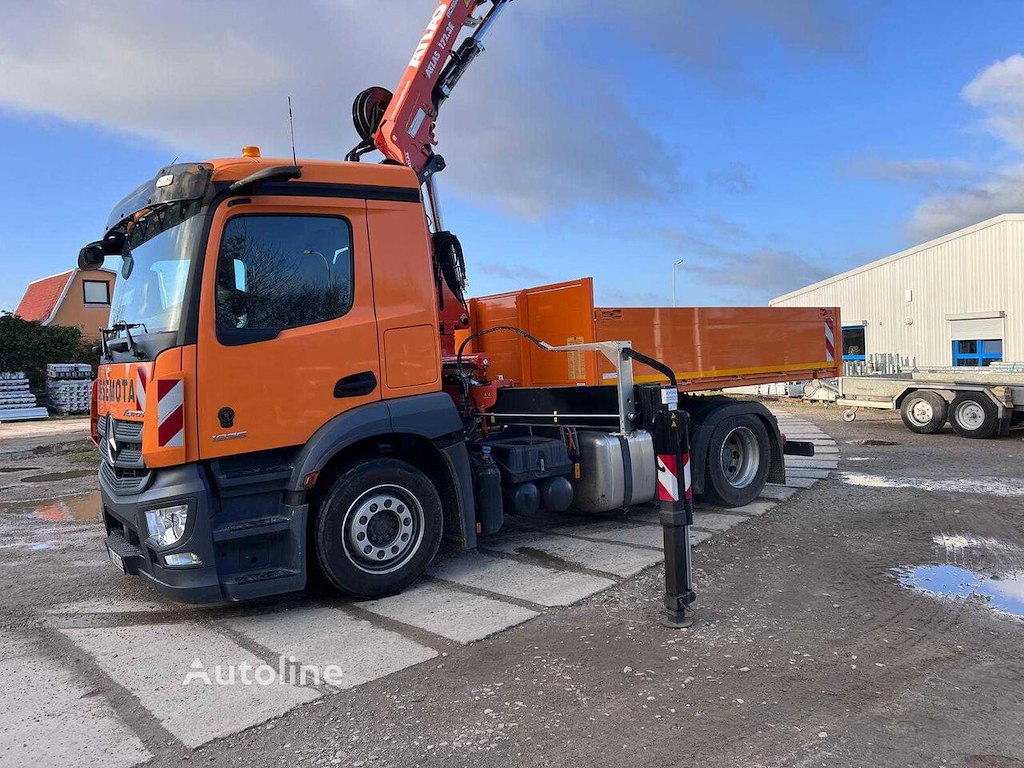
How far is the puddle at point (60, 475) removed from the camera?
1149 cm

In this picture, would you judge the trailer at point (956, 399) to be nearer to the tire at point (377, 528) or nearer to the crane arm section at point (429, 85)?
the crane arm section at point (429, 85)

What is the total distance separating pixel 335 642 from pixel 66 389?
2702 cm

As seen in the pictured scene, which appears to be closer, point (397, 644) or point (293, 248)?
point (397, 644)

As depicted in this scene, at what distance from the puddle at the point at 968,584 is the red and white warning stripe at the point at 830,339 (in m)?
3.76

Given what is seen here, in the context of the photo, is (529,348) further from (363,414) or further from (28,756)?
(28,756)

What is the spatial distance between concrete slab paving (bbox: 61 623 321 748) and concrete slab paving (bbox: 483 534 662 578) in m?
2.70

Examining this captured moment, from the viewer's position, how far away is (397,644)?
14.2ft

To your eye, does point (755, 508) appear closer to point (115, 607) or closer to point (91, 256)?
point (115, 607)

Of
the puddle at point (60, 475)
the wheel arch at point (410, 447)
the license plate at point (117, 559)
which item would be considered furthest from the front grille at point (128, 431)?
the puddle at point (60, 475)

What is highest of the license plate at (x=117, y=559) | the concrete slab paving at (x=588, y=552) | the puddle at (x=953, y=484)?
the license plate at (x=117, y=559)

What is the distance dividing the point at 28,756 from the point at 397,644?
1.84m

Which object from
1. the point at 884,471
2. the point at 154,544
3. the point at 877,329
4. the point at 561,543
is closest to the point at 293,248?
the point at 154,544

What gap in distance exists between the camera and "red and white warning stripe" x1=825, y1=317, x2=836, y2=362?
881 cm

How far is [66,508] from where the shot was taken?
900cm
